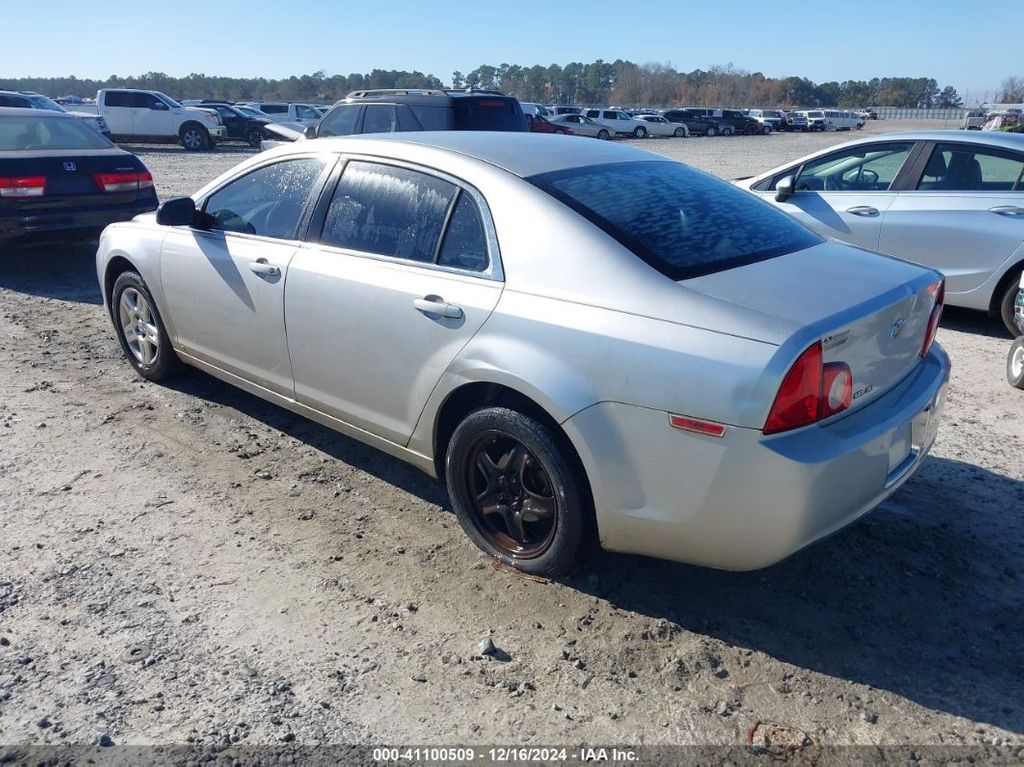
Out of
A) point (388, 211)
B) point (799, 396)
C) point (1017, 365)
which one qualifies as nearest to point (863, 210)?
point (1017, 365)

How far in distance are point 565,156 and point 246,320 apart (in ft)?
5.99

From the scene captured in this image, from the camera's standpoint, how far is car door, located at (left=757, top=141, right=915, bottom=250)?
7141 mm

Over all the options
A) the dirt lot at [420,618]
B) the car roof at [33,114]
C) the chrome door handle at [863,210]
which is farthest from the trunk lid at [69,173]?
the chrome door handle at [863,210]

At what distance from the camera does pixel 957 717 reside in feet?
8.78

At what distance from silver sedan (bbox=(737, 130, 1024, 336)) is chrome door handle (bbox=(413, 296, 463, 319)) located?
188 inches

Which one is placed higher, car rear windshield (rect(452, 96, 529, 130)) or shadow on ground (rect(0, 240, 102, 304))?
car rear windshield (rect(452, 96, 529, 130))

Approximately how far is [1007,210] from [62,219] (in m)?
8.28

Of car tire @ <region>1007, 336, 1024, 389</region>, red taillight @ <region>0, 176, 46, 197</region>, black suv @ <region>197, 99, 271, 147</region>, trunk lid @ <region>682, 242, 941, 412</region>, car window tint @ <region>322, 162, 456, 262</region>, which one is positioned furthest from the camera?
black suv @ <region>197, 99, 271, 147</region>

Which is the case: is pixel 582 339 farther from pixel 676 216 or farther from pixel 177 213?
pixel 177 213

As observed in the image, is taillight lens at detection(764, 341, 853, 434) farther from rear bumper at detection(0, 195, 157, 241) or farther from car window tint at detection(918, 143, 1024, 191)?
rear bumper at detection(0, 195, 157, 241)

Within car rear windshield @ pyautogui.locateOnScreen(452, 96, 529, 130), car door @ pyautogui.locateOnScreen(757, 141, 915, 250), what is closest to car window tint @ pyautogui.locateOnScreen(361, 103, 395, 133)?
car rear windshield @ pyautogui.locateOnScreen(452, 96, 529, 130)

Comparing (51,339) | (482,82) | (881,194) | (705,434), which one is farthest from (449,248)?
(482,82)

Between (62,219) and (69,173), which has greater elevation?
(69,173)

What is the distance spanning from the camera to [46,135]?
350 inches
